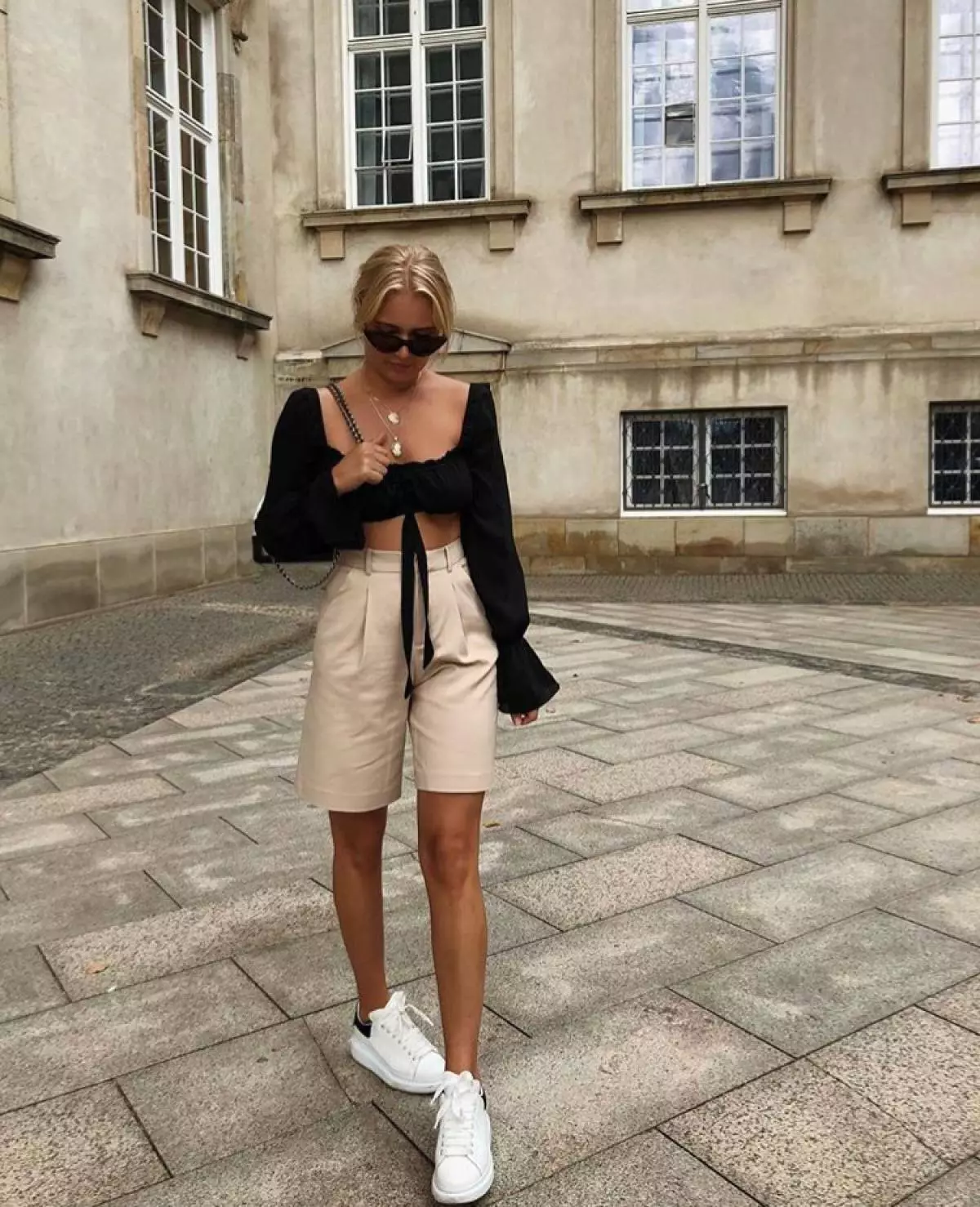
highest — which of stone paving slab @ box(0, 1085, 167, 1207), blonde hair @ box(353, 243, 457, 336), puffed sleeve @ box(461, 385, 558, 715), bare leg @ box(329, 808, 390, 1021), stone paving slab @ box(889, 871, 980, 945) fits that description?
blonde hair @ box(353, 243, 457, 336)

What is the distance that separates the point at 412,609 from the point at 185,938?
1580 mm

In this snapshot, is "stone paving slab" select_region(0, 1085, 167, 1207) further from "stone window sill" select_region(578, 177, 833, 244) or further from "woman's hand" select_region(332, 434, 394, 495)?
"stone window sill" select_region(578, 177, 833, 244)

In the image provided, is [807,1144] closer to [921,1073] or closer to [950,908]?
[921,1073]

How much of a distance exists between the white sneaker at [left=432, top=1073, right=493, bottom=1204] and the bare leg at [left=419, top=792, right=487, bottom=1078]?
0.22 feet

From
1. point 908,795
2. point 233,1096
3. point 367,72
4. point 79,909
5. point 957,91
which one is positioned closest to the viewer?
point 233,1096

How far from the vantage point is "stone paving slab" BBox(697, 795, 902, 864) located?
4.06m

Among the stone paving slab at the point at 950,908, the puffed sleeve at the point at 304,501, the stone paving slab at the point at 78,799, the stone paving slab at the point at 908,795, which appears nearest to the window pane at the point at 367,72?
the stone paving slab at the point at 78,799

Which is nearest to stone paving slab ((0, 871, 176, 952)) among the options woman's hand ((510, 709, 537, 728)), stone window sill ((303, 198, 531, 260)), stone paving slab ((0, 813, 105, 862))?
stone paving slab ((0, 813, 105, 862))

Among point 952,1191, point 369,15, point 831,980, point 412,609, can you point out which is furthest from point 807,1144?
point 369,15

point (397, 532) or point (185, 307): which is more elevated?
point (185, 307)

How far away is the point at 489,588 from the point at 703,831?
2154 mm

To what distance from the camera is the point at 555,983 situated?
303 centimetres

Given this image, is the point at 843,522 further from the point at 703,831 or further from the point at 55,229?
the point at 703,831

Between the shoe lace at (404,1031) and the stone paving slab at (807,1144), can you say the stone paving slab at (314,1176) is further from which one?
the stone paving slab at (807,1144)
